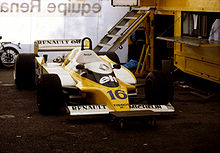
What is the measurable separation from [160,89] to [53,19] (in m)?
7.82

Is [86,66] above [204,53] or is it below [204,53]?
below

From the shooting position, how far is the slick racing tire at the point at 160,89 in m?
8.08

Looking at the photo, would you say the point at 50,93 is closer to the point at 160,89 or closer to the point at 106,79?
the point at 106,79

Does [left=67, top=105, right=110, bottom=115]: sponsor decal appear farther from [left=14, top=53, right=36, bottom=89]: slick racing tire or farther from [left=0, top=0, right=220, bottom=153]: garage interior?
[left=14, top=53, right=36, bottom=89]: slick racing tire

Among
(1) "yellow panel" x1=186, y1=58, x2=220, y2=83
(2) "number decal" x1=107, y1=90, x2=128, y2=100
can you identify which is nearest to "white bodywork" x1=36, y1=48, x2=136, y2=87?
(2) "number decal" x1=107, y1=90, x2=128, y2=100

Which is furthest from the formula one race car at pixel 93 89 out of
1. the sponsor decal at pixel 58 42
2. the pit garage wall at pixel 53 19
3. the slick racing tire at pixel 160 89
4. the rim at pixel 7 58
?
the pit garage wall at pixel 53 19

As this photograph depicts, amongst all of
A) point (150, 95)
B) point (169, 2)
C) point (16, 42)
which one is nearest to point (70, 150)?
point (150, 95)

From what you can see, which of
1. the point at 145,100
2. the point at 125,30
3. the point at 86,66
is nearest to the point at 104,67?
the point at 86,66

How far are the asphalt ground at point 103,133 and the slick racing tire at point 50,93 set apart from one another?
0.22 metres

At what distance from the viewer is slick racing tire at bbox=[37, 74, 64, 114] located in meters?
7.61

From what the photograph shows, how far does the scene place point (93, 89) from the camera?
25.6ft

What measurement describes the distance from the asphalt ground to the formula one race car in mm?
254

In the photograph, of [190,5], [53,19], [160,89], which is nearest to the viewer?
[160,89]

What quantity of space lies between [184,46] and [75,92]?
439 cm
